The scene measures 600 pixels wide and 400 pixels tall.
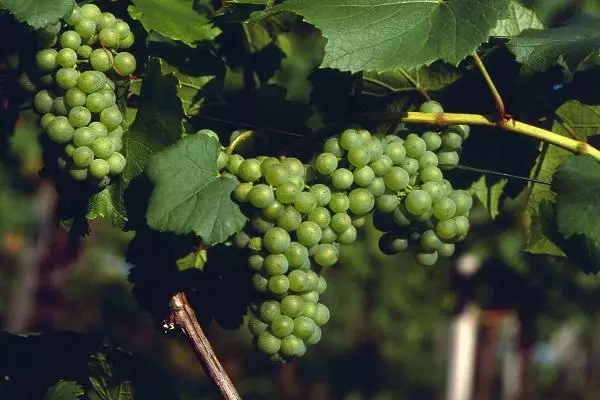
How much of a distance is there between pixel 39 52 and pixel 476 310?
3054 mm

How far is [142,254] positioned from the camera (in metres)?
1.34

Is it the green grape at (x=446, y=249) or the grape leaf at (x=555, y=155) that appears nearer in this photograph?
the green grape at (x=446, y=249)

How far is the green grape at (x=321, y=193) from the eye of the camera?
115cm

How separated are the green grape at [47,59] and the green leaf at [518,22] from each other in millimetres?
Answer: 685

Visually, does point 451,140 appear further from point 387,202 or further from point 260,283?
point 260,283

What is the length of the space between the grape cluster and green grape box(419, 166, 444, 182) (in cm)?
39

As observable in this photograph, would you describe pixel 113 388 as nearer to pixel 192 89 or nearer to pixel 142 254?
pixel 142 254

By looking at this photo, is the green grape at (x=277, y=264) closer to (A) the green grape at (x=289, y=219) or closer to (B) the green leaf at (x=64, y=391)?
(A) the green grape at (x=289, y=219)

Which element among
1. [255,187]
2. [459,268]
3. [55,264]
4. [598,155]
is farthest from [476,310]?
[55,264]

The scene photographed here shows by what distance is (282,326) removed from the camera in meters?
1.16

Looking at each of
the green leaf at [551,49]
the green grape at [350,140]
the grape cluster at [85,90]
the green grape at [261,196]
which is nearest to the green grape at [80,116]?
the grape cluster at [85,90]

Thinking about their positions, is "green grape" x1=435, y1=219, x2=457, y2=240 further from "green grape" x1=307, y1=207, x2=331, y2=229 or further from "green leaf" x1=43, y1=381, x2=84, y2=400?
"green leaf" x1=43, y1=381, x2=84, y2=400

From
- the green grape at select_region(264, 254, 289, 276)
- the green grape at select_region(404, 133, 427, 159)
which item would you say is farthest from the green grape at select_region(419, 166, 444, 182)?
the green grape at select_region(264, 254, 289, 276)

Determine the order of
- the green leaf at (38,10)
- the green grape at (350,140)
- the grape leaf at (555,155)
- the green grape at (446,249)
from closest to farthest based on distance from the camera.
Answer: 1. the green leaf at (38,10)
2. the green grape at (350,140)
3. the green grape at (446,249)
4. the grape leaf at (555,155)
